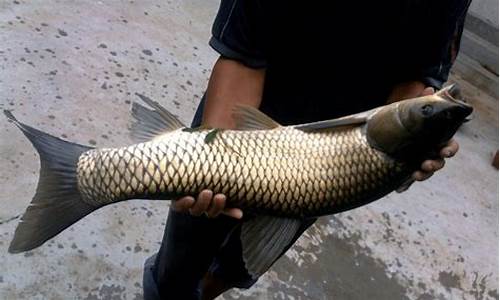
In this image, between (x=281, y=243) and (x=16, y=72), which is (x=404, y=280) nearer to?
(x=281, y=243)

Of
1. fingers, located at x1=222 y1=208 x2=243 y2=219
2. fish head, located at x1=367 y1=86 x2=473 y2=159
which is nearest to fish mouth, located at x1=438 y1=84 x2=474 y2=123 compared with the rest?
fish head, located at x1=367 y1=86 x2=473 y2=159

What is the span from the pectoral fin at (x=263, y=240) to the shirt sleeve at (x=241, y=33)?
1.11 ft

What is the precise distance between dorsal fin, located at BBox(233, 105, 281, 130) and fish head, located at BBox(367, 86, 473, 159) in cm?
19

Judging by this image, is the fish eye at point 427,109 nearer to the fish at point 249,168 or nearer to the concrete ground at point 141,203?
the fish at point 249,168

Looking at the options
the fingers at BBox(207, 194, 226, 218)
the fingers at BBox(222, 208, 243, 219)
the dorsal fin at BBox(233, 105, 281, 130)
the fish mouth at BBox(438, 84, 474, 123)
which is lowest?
→ the fingers at BBox(222, 208, 243, 219)

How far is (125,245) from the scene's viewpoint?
243 cm

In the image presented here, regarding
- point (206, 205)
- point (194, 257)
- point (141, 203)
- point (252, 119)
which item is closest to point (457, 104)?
point (252, 119)

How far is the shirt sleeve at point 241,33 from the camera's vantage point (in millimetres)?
1569

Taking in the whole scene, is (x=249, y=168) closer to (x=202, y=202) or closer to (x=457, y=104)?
(x=202, y=202)

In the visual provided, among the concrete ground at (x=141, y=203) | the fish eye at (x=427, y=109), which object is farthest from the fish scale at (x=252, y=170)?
the concrete ground at (x=141, y=203)

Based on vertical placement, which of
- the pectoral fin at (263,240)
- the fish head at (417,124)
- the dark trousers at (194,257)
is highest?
the fish head at (417,124)

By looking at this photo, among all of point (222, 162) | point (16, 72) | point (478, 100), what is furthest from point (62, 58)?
point (478, 100)

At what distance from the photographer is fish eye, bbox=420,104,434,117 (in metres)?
1.38

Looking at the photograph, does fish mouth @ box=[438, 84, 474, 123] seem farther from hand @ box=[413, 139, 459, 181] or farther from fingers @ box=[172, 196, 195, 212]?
fingers @ box=[172, 196, 195, 212]
